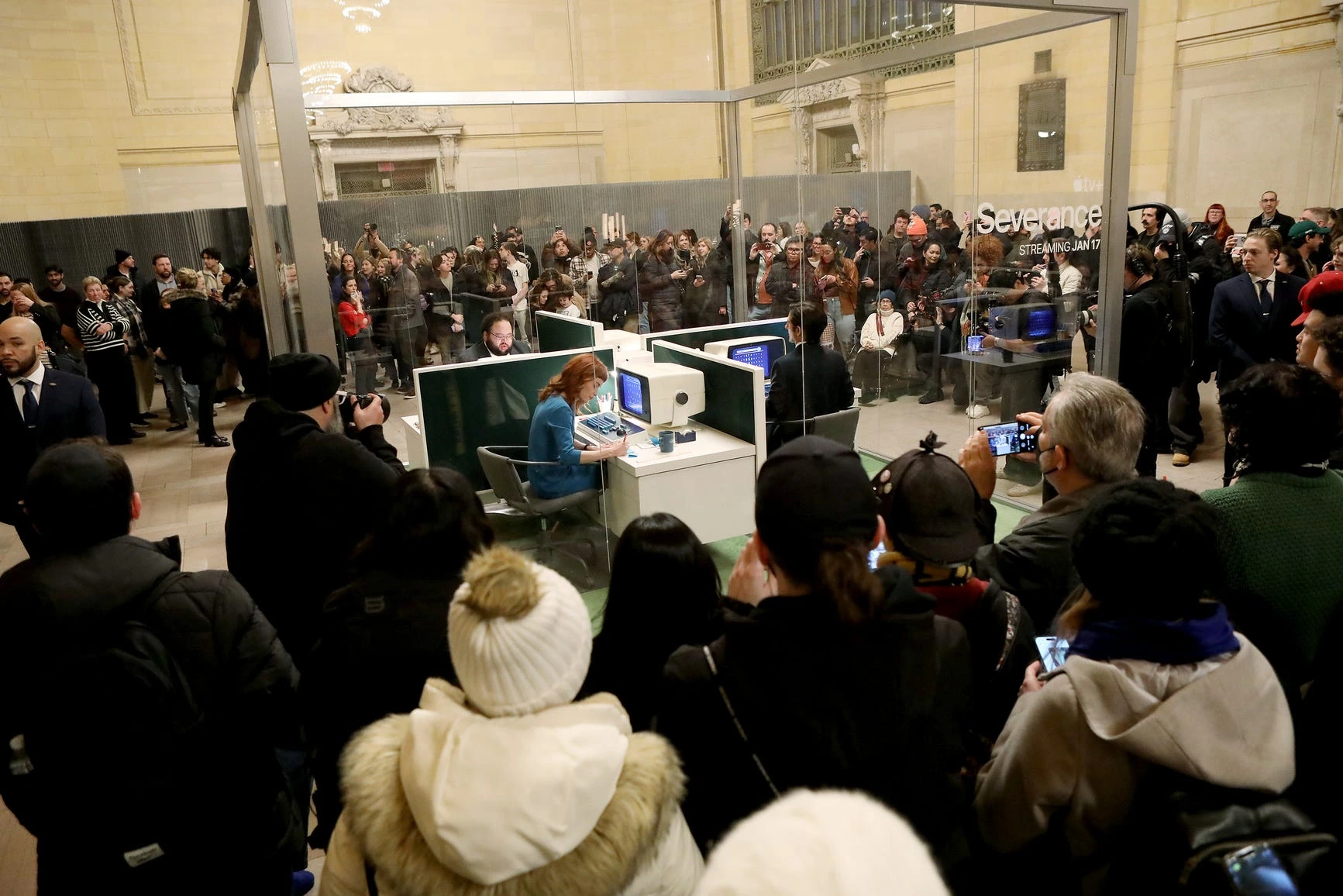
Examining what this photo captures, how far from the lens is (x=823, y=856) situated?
660mm

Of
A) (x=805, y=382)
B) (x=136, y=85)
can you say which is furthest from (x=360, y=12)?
(x=136, y=85)

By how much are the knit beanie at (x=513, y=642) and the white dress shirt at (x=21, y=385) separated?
3.75 m

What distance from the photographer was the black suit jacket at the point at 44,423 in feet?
12.9

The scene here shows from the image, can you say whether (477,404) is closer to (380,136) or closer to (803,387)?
(803,387)

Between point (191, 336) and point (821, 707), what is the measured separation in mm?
8242

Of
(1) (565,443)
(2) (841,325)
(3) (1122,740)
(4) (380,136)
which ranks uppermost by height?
(4) (380,136)

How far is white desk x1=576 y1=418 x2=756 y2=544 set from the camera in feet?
14.4

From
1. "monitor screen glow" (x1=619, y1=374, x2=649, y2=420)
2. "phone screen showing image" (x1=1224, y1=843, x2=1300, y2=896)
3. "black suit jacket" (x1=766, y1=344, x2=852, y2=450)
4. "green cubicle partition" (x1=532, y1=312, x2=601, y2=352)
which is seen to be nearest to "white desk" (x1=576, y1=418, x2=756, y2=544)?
"monitor screen glow" (x1=619, y1=374, x2=649, y2=420)

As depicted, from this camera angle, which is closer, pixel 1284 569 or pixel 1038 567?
pixel 1284 569

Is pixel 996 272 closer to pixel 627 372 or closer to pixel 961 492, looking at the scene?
pixel 627 372

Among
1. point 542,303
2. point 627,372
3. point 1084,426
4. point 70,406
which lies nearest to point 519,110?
point 542,303

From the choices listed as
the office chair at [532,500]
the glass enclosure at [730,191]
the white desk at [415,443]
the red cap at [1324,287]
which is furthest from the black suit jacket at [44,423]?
the red cap at [1324,287]

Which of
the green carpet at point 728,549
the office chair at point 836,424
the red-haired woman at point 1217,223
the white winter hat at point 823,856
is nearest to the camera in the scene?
the white winter hat at point 823,856

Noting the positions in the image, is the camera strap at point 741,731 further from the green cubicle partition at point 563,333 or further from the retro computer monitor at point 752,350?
the green cubicle partition at point 563,333
